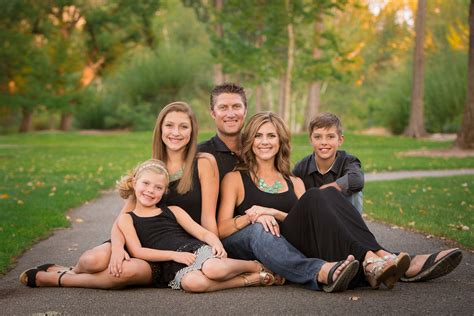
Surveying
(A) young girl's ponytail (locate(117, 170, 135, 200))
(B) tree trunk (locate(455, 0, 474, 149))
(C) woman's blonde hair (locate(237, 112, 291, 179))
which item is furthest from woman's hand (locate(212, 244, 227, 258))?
(B) tree trunk (locate(455, 0, 474, 149))

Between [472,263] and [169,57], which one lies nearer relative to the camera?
[472,263]

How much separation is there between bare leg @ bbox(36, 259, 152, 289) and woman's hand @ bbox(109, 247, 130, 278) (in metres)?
0.04

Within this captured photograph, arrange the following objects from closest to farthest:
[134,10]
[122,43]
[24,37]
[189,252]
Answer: [189,252] < [24,37] < [134,10] < [122,43]

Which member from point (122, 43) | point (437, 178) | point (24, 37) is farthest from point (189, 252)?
point (122, 43)

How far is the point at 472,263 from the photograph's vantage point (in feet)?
20.7

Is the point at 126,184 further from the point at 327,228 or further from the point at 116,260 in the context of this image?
the point at 327,228

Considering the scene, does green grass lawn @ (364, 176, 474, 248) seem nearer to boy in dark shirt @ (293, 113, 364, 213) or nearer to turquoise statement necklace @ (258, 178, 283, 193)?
boy in dark shirt @ (293, 113, 364, 213)

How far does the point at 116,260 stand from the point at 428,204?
6627mm

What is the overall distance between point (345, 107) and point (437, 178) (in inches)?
1667

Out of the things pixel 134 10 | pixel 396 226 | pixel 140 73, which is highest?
pixel 134 10

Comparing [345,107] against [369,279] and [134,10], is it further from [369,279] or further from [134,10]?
[369,279]

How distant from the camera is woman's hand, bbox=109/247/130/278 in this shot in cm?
520

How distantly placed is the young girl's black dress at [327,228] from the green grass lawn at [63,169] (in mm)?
2754

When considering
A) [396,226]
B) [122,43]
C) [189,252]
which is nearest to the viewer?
[189,252]
